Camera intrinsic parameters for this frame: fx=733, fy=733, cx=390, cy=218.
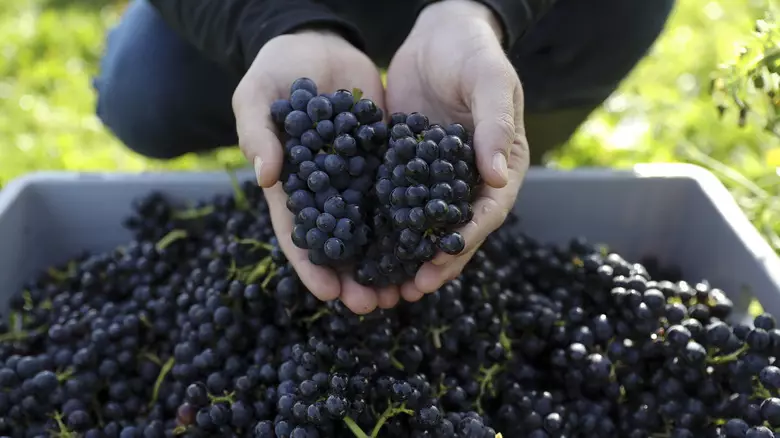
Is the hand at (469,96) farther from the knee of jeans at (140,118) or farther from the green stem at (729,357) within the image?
the knee of jeans at (140,118)

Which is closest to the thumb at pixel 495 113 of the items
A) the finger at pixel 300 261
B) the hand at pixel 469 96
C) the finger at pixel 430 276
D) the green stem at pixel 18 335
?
the hand at pixel 469 96

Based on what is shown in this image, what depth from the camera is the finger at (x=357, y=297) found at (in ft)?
2.82

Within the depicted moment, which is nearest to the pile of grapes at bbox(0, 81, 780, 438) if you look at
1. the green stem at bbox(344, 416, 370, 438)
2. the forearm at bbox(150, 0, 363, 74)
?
the green stem at bbox(344, 416, 370, 438)

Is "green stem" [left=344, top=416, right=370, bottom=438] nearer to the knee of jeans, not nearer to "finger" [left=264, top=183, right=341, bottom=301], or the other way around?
"finger" [left=264, top=183, right=341, bottom=301]

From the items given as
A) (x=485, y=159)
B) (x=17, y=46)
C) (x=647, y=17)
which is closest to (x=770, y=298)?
(x=485, y=159)

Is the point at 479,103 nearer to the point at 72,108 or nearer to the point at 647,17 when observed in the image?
the point at 647,17

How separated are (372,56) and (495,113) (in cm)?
78

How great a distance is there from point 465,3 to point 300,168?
0.43 m

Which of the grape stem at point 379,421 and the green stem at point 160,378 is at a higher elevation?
the grape stem at point 379,421

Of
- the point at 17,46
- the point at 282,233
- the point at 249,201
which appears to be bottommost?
the point at 17,46

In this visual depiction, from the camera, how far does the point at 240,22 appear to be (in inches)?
45.3

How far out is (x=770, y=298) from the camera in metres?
1.10

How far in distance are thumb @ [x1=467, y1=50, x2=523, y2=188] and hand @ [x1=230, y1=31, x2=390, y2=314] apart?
20 centimetres

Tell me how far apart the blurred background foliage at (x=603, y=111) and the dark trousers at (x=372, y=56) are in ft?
0.79
